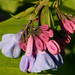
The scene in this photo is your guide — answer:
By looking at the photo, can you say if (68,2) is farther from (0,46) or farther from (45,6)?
(0,46)

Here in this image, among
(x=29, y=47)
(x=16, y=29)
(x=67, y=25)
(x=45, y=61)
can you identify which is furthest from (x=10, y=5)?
(x=45, y=61)

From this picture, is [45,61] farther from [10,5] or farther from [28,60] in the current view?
[10,5]

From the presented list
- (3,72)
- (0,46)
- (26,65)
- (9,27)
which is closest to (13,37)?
(0,46)

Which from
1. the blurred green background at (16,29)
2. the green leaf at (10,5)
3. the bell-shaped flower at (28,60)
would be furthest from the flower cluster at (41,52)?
the green leaf at (10,5)

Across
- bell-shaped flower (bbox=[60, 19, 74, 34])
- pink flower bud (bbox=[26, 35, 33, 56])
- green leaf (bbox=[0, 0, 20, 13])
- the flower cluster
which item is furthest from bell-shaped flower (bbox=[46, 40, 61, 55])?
green leaf (bbox=[0, 0, 20, 13])

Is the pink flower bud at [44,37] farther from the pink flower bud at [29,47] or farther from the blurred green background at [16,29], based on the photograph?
the blurred green background at [16,29]

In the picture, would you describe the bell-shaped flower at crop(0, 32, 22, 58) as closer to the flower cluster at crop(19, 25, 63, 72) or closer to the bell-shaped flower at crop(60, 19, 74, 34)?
the flower cluster at crop(19, 25, 63, 72)
